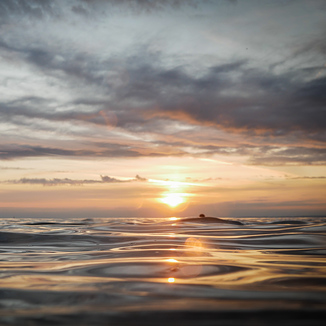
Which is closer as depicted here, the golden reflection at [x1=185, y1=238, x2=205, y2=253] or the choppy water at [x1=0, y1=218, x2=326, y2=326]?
the choppy water at [x1=0, y1=218, x2=326, y2=326]

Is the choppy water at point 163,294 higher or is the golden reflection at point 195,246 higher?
the choppy water at point 163,294

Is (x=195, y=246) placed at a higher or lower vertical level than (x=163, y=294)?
lower

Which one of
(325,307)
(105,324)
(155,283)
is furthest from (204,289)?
(105,324)

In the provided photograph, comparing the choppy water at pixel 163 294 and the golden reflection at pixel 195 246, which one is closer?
the choppy water at pixel 163 294

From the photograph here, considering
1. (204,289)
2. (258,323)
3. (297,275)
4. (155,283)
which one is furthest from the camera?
(297,275)

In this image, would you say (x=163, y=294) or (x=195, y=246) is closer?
(x=163, y=294)

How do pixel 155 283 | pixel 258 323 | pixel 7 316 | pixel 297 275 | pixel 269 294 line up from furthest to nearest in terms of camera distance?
pixel 297 275 → pixel 155 283 → pixel 269 294 → pixel 7 316 → pixel 258 323

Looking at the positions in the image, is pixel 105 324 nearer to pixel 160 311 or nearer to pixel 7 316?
pixel 160 311

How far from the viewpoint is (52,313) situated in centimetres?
280

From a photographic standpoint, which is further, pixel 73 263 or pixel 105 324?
pixel 73 263

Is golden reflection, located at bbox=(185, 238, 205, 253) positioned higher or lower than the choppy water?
lower

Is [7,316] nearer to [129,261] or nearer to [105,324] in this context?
[105,324]

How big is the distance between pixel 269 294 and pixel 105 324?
1785mm

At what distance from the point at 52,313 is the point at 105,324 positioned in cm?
58
